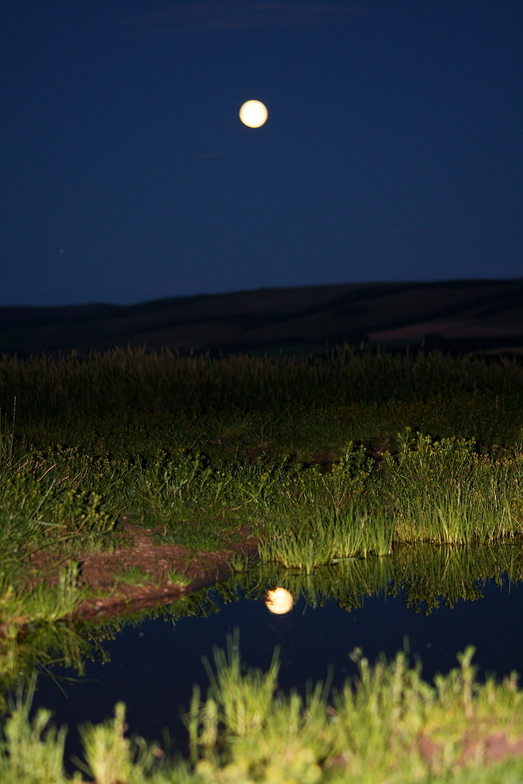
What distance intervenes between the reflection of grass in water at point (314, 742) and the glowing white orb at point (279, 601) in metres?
2.03

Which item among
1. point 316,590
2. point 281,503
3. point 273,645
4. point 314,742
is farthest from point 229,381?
point 314,742

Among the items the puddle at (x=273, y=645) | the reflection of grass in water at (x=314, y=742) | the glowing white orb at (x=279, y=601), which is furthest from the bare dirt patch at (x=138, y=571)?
the reflection of grass in water at (x=314, y=742)

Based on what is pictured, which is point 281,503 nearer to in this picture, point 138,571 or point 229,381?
point 138,571

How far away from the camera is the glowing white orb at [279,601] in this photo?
21.9 feet

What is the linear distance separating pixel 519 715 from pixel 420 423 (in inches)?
431

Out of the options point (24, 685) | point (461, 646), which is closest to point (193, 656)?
point (24, 685)

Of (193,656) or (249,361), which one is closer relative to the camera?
(193,656)

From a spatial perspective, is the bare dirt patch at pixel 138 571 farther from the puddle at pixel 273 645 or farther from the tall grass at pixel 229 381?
the tall grass at pixel 229 381

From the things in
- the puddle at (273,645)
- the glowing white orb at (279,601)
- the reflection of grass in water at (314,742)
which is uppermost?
the reflection of grass in water at (314,742)

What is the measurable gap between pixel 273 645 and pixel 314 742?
6.32 ft

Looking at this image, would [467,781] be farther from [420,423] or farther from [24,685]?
[420,423]

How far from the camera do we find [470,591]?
23.7ft

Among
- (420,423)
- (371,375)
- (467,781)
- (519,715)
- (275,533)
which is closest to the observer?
(467,781)

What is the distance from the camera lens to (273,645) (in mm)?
5859
